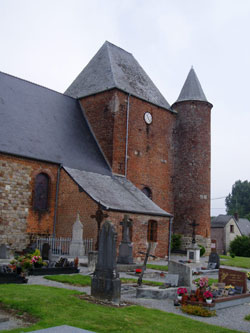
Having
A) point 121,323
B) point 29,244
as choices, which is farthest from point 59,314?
point 29,244

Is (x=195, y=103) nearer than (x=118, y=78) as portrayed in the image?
No

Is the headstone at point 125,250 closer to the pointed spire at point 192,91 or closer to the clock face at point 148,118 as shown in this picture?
the clock face at point 148,118

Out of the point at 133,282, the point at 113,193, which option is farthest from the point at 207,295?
the point at 113,193

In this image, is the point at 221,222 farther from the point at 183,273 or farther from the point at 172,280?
the point at 172,280

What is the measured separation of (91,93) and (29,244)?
11675 millimetres

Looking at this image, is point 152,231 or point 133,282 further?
point 152,231

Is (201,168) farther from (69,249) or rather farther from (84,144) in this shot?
(69,249)

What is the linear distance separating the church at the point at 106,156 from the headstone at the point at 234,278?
6986 millimetres

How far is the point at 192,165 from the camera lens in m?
27.7

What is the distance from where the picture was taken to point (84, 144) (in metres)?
23.2

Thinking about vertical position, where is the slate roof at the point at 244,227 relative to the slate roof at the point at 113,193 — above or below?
below

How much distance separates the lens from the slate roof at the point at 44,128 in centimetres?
1922

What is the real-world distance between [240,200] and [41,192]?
2842 inches

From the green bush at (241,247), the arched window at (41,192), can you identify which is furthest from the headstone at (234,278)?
the green bush at (241,247)
